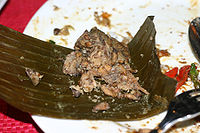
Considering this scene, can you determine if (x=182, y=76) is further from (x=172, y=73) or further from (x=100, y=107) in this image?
(x=100, y=107)

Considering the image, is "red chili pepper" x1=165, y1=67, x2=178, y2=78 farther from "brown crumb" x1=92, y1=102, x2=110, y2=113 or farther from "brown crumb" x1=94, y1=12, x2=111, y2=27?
"brown crumb" x1=94, y1=12, x2=111, y2=27

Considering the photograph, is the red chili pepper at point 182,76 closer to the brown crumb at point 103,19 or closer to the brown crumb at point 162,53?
the brown crumb at point 162,53

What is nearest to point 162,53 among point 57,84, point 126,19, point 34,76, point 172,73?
point 172,73

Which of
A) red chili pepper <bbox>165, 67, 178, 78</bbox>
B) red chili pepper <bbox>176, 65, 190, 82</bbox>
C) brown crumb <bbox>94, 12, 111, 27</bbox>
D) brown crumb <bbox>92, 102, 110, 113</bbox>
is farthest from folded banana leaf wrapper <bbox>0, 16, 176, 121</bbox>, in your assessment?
brown crumb <bbox>94, 12, 111, 27</bbox>

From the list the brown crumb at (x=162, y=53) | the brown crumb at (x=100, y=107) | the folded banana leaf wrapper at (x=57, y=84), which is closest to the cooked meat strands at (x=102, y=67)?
the folded banana leaf wrapper at (x=57, y=84)

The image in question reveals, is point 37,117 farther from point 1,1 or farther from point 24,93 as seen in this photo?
point 1,1

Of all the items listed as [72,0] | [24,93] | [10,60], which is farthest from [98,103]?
[72,0]

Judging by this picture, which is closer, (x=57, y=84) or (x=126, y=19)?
(x=57, y=84)
